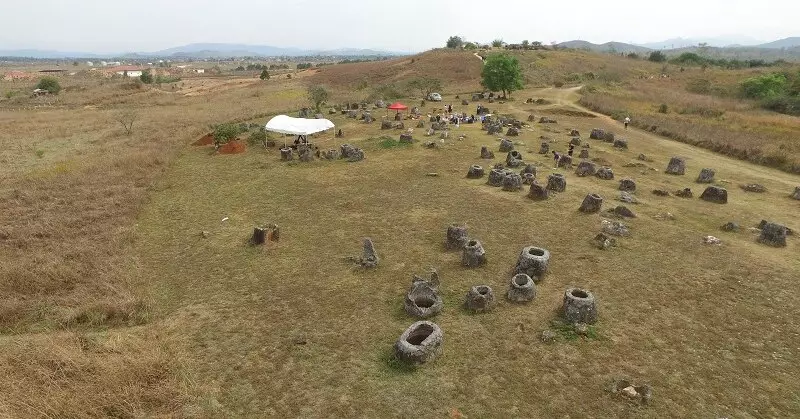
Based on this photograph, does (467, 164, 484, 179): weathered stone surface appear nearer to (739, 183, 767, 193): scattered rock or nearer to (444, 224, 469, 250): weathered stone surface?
(444, 224, 469, 250): weathered stone surface

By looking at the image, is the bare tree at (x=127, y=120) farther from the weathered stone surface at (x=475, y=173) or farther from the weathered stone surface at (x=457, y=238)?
the weathered stone surface at (x=457, y=238)

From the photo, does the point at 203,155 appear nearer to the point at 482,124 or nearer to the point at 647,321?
the point at 482,124

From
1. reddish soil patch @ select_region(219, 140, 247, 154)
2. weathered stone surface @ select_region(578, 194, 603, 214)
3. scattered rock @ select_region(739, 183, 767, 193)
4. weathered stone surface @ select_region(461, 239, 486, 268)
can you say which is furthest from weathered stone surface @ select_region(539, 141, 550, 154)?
reddish soil patch @ select_region(219, 140, 247, 154)

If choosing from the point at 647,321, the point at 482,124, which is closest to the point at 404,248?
the point at 647,321

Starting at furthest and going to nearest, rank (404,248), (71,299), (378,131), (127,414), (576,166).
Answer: (378,131)
(576,166)
(404,248)
(71,299)
(127,414)

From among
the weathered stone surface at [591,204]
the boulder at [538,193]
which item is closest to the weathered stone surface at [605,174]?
the boulder at [538,193]

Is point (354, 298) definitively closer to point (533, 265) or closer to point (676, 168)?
point (533, 265)
